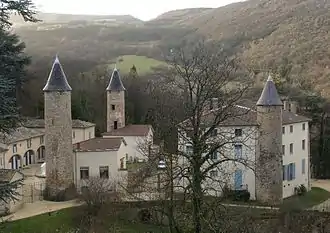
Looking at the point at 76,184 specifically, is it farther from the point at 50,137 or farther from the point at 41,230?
the point at 41,230

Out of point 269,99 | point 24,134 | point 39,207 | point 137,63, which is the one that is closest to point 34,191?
point 39,207

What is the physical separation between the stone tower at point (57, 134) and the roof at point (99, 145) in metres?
1.20

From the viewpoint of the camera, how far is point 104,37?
2771 inches

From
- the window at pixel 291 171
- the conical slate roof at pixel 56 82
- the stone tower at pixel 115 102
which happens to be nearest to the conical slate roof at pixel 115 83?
the stone tower at pixel 115 102

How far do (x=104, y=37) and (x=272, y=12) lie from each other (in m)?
25.7

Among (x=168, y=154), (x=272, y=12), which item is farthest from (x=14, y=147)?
(x=272, y=12)

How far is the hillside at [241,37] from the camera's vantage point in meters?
59.1

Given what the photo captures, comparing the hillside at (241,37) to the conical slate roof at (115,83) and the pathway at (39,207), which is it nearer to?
the conical slate roof at (115,83)

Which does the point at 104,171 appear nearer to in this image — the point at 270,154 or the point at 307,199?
the point at 270,154

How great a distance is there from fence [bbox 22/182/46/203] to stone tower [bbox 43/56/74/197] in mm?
469

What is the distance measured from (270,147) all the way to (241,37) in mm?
40614

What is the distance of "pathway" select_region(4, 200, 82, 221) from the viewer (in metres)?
25.4

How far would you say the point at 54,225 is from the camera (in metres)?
24.0

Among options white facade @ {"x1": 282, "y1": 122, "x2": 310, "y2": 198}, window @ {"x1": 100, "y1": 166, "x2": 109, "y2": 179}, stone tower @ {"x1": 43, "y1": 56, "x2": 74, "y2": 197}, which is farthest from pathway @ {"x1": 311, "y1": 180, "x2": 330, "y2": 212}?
stone tower @ {"x1": 43, "y1": 56, "x2": 74, "y2": 197}
